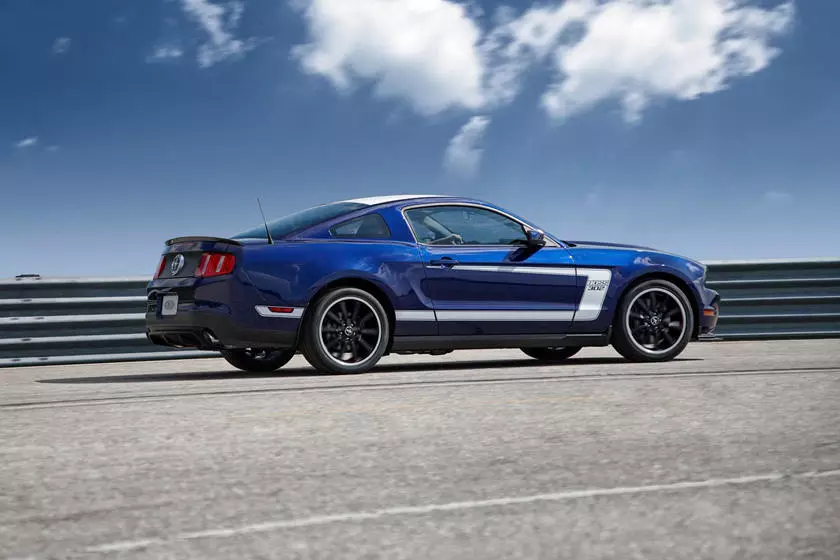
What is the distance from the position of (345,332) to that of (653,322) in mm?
2928

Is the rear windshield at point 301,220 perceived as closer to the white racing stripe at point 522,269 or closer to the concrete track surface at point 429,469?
the white racing stripe at point 522,269

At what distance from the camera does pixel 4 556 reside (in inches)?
134

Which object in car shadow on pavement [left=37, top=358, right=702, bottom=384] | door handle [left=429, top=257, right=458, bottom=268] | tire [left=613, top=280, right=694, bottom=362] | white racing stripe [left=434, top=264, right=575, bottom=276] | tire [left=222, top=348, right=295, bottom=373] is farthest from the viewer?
tire [left=222, top=348, right=295, bottom=373]

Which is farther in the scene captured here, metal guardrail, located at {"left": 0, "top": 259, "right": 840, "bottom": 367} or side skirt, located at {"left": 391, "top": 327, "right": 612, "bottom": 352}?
metal guardrail, located at {"left": 0, "top": 259, "right": 840, "bottom": 367}

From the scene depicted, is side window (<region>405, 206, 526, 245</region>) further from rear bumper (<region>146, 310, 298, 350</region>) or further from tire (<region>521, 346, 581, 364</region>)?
tire (<region>521, 346, 581, 364</region>)

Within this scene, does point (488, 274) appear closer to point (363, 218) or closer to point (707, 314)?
point (363, 218)

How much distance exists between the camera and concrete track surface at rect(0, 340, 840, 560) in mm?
3535

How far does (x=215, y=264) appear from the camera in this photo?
8805mm

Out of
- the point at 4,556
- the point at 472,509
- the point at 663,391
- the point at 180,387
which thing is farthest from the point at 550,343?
the point at 4,556

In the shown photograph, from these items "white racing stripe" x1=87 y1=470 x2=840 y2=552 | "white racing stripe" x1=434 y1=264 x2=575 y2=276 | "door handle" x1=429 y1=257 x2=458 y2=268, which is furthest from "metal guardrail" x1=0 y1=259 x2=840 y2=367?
"white racing stripe" x1=87 y1=470 x2=840 y2=552

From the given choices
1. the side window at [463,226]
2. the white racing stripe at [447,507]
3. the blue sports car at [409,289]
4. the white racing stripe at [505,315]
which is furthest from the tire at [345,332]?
the white racing stripe at [447,507]

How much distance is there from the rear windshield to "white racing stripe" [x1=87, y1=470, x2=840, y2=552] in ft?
17.0

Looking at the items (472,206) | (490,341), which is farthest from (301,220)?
(490,341)

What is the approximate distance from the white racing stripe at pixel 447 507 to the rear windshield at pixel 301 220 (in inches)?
204
